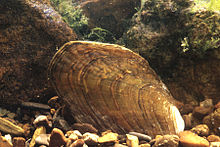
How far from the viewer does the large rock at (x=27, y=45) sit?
2.77 m

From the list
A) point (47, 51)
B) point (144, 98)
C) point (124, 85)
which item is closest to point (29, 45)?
point (47, 51)

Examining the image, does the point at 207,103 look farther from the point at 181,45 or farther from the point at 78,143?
the point at 78,143

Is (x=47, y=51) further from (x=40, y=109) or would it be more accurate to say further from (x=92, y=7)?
(x=92, y=7)

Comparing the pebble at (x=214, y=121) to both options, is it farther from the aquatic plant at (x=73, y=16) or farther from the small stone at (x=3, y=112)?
the aquatic plant at (x=73, y=16)

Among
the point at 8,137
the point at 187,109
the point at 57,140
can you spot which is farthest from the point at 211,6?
the point at 8,137

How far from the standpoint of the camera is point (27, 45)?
297cm

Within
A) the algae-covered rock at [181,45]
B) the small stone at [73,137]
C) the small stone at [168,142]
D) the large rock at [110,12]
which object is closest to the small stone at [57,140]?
the small stone at [73,137]

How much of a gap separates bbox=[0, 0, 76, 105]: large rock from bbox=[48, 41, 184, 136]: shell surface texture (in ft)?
2.49

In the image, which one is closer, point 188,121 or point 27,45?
point 188,121

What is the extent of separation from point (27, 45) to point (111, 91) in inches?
65.3

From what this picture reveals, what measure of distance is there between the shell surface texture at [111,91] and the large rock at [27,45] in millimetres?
760

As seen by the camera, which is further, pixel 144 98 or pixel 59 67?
pixel 144 98

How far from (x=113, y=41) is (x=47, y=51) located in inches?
67.7

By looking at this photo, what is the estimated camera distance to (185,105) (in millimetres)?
3146
